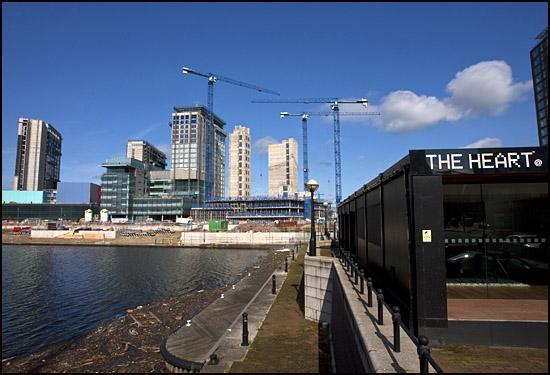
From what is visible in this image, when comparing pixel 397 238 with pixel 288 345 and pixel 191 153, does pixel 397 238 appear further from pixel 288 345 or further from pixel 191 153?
pixel 191 153

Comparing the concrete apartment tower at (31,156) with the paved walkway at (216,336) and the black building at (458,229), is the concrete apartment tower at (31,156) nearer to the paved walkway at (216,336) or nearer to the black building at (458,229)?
the paved walkway at (216,336)

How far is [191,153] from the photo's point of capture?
6481 inches

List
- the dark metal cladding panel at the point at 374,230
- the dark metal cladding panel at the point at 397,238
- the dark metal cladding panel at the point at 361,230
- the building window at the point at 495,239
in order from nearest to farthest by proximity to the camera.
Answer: the dark metal cladding panel at the point at 397,238 < the building window at the point at 495,239 < the dark metal cladding panel at the point at 374,230 < the dark metal cladding panel at the point at 361,230

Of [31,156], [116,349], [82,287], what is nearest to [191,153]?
[31,156]

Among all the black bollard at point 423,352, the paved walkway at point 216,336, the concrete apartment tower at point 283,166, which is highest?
the concrete apartment tower at point 283,166

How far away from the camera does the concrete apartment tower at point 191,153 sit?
5891 inches

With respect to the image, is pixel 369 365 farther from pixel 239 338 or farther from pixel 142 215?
pixel 142 215

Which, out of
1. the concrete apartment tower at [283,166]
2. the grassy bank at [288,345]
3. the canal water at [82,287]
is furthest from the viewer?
the concrete apartment tower at [283,166]

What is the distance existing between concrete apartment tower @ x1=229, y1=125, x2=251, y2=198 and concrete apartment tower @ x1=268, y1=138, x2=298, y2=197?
12883mm

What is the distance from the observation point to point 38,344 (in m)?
16.8

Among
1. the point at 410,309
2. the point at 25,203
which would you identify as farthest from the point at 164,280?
the point at 25,203

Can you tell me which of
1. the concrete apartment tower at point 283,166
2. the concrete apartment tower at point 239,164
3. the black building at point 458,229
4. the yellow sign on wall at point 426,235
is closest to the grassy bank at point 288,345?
the black building at point 458,229

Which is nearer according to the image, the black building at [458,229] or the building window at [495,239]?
the black building at [458,229]

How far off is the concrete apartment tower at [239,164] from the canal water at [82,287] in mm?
112042
